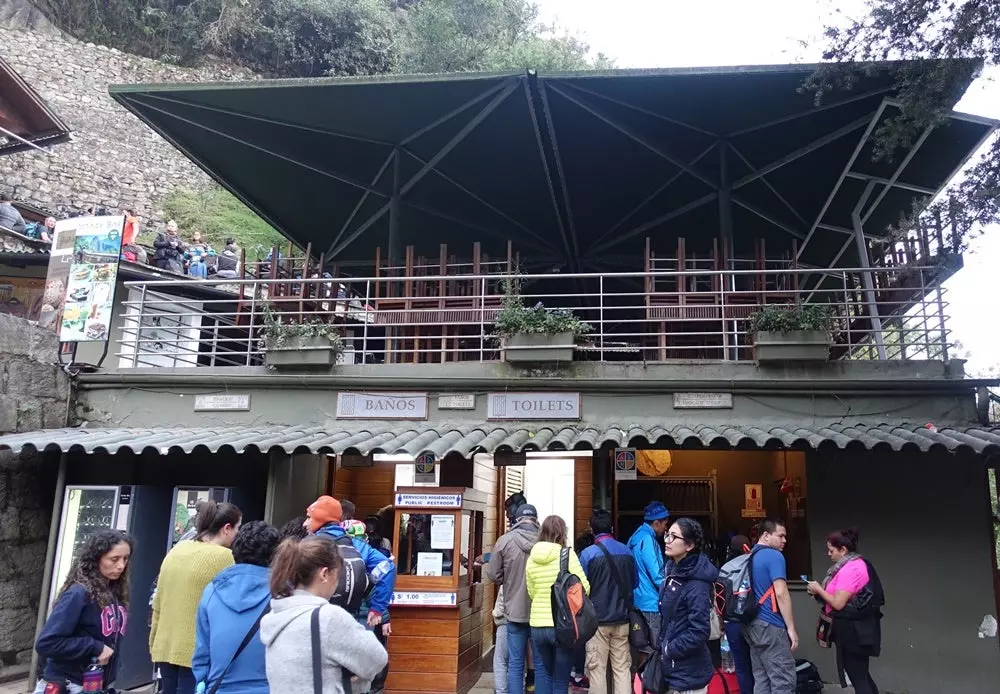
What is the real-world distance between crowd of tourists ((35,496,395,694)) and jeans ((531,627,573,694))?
4.22ft

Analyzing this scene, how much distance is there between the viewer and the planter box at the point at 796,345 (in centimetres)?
869

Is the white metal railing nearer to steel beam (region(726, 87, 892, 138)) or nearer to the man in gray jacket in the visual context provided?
steel beam (region(726, 87, 892, 138))

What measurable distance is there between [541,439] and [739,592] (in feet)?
9.44

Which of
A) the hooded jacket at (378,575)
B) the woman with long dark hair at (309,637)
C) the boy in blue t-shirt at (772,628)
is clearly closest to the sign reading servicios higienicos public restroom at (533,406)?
the boy in blue t-shirt at (772,628)

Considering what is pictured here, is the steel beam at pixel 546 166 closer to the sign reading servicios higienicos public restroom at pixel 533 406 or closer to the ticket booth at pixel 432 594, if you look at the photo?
the sign reading servicios higienicos public restroom at pixel 533 406

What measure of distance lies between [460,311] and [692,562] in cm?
600

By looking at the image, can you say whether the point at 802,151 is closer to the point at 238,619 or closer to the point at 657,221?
the point at 657,221

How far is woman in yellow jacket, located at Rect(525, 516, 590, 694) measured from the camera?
6.14 metres

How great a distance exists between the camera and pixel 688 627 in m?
4.62

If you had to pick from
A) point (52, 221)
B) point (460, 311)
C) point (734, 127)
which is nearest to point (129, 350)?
point (460, 311)

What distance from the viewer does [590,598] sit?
6715 mm

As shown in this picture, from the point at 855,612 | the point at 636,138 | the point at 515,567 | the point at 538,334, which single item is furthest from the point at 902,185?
the point at 515,567

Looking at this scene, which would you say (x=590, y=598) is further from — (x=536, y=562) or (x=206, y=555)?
(x=206, y=555)

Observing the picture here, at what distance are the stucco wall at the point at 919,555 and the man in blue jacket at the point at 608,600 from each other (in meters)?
2.46
